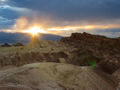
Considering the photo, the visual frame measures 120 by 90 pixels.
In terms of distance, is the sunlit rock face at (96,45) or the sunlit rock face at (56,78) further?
the sunlit rock face at (96,45)

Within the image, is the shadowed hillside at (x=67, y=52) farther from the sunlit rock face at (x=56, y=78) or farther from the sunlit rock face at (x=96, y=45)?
the sunlit rock face at (x=56, y=78)

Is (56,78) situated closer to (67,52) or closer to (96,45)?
(67,52)

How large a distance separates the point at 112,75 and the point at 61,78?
257 centimetres

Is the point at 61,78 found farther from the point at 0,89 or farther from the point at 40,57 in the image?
the point at 40,57

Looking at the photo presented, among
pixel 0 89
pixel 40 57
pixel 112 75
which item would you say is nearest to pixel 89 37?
pixel 40 57

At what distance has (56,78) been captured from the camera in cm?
559

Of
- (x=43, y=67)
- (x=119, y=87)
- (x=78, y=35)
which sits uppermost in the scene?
(x=78, y=35)

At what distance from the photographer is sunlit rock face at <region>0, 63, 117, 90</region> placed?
15.2ft

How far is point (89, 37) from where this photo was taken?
1202 cm

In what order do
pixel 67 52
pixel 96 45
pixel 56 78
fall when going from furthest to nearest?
1. pixel 96 45
2. pixel 67 52
3. pixel 56 78

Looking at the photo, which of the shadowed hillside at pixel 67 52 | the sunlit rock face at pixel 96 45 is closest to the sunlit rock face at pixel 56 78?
the shadowed hillside at pixel 67 52

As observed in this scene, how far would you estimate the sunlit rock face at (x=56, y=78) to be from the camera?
4629 mm

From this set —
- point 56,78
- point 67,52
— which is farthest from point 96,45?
point 56,78

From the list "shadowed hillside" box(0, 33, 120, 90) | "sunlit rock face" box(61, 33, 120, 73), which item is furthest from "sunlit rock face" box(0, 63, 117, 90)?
"sunlit rock face" box(61, 33, 120, 73)
